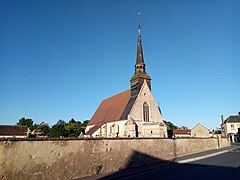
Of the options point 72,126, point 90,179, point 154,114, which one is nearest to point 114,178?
point 90,179

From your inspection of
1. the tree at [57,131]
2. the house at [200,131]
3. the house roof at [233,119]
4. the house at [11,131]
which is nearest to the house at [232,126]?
the house roof at [233,119]

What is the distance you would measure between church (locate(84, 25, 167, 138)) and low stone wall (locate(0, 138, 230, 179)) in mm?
12454

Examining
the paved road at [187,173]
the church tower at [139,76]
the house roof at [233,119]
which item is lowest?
the paved road at [187,173]

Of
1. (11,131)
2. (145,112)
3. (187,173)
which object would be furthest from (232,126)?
(11,131)

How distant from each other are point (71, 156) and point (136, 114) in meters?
20.6

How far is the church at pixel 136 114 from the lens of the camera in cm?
3102

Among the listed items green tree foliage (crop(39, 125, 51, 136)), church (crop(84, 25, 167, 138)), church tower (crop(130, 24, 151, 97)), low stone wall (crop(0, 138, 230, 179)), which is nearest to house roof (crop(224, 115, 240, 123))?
church (crop(84, 25, 167, 138))

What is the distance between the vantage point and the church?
31.0 meters

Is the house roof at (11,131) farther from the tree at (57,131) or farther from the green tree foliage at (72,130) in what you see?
the green tree foliage at (72,130)

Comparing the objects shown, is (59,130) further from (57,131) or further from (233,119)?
(233,119)

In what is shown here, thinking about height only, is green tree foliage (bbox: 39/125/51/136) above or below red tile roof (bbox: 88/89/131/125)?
below

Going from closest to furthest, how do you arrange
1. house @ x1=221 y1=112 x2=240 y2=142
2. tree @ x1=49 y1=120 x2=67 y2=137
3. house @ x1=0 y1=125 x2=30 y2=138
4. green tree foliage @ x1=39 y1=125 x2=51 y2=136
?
tree @ x1=49 y1=120 x2=67 y2=137 < green tree foliage @ x1=39 y1=125 x2=51 y2=136 < house @ x1=0 y1=125 x2=30 y2=138 < house @ x1=221 y1=112 x2=240 y2=142

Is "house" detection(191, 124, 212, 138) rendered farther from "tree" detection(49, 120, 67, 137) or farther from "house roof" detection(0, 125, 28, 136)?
"house roof" detection(0, 125, 28, 136)

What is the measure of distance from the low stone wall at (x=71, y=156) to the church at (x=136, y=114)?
Answer: 1245 centimetres
